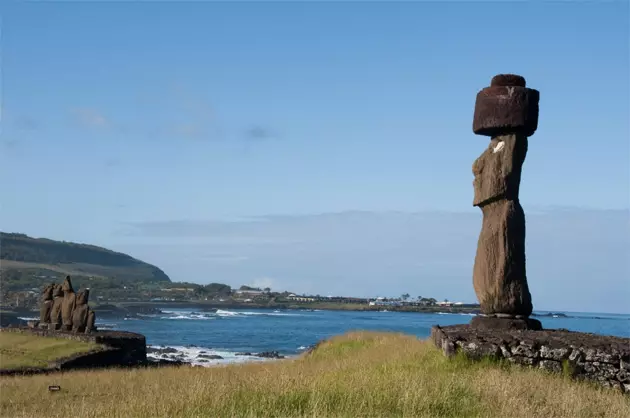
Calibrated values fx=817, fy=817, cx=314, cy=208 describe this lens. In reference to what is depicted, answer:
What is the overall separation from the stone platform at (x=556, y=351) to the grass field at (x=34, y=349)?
18.9m

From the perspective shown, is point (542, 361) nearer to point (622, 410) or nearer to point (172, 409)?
point (622, 410)

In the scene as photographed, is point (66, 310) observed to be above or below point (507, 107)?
below

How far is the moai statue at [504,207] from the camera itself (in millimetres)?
15016

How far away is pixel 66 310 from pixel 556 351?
26.4 metres

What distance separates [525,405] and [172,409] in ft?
15.1

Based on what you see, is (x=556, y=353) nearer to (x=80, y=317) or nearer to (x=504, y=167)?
(x=504, y=167)

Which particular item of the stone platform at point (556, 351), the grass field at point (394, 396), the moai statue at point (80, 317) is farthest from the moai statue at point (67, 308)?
the stone platform at point (556, 351)

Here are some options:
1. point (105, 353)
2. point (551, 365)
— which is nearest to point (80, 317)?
point (105, 353)

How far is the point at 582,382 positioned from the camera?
13.0m

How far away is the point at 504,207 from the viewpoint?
604 inches

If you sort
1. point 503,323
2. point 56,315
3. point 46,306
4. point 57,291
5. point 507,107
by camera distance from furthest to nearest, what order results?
point 46,306 < point 57,291 < point 56,315 < point 507,107 < point 503,323

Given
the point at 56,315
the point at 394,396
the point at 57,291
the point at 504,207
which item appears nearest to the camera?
the point at 394,396

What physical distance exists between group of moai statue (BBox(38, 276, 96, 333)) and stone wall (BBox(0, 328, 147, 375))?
67cm

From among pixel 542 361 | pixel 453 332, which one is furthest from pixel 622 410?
pixel 453 332
